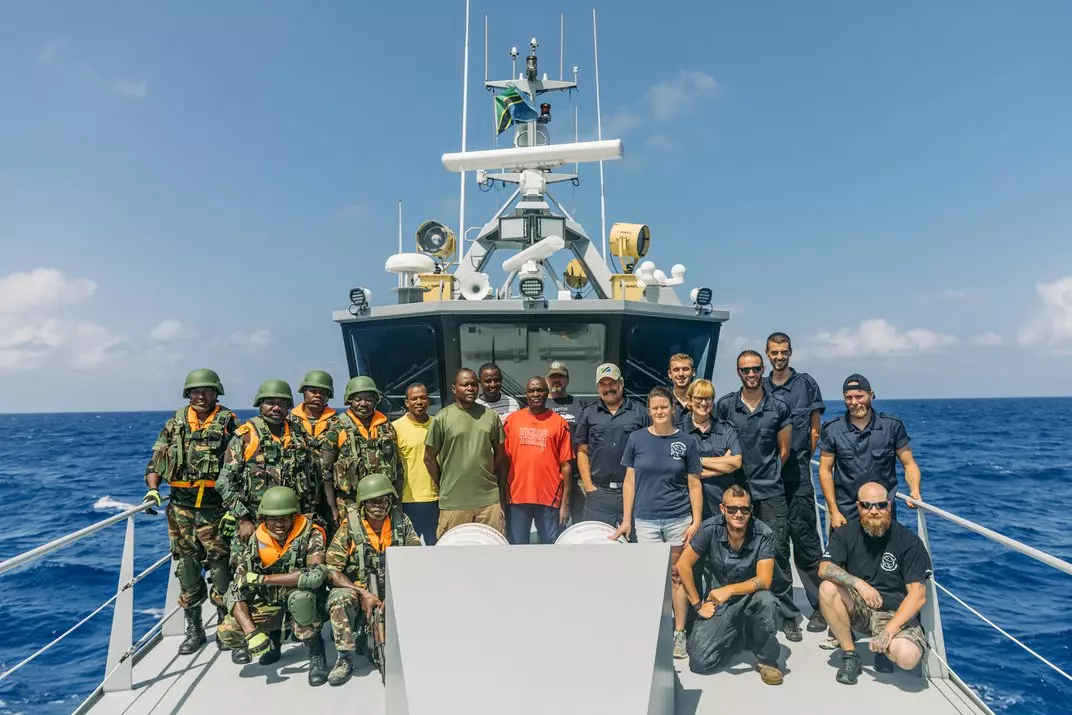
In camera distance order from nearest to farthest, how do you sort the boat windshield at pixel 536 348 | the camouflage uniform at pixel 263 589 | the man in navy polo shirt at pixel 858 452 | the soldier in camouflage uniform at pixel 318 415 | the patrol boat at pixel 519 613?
the patrol boat at pixel 519 613 < the camouflage uniform at pixel 263 589 < the man in navy polo shirt at pixel 858 452 < the soldier in camouflage uniform at pixel 318 415 < the boat windshield at pixel 536 348

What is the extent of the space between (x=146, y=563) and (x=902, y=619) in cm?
1212

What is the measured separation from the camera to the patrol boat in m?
2.61

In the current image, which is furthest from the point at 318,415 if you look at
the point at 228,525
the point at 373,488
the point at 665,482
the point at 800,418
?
the point at 800,418

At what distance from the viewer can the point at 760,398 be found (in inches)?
168

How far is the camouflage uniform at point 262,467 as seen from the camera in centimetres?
398

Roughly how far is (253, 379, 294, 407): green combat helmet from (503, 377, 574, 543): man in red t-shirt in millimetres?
1423

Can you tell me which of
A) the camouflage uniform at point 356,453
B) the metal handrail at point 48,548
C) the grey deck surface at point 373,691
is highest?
the camouflage uniform at point 356,453

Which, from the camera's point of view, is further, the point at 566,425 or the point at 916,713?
the point at 566,425

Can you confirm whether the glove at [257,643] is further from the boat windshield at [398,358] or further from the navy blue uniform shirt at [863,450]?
the navy blue uniform shirt at [863,450]

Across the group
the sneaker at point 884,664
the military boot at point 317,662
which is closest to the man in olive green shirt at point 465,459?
the military boot at point 317,662

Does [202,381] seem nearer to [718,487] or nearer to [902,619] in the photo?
[718,487]

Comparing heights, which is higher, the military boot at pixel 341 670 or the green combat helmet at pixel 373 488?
the green combat helmet at pixel 373 488

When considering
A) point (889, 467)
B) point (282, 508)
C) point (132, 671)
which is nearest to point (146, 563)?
point (132, 671)

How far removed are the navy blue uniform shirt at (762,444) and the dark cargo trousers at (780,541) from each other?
0.06 m
